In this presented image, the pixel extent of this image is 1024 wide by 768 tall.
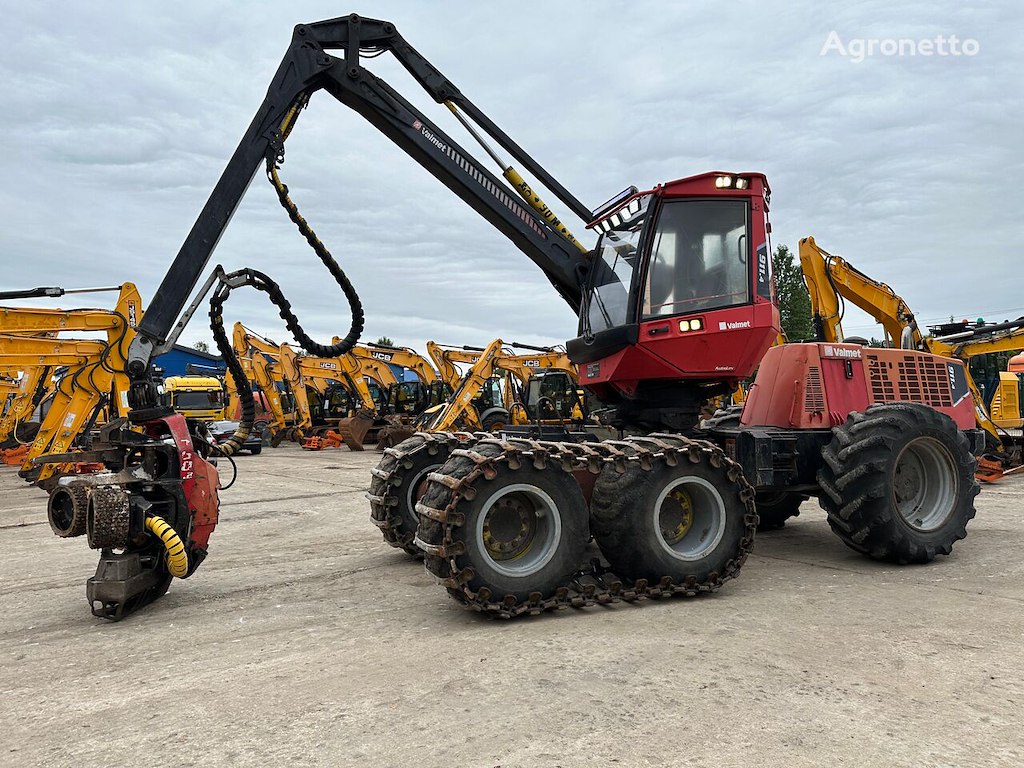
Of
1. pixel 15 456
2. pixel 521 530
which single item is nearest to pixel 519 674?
pixel 521 530

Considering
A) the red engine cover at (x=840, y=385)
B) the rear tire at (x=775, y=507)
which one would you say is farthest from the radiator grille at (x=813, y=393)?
the rear tire at (x=775, y=507)

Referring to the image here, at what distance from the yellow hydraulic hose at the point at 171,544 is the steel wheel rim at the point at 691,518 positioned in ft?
10.8

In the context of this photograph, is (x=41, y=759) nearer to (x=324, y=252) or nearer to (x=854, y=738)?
(x=854, y=738)

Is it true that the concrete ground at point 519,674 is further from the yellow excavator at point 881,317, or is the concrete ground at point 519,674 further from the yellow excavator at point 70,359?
the yellow excavator at point 70,359

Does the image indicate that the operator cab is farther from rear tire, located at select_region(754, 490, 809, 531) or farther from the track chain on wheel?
rear tire, located at select_region(754, 490, 809, 531)

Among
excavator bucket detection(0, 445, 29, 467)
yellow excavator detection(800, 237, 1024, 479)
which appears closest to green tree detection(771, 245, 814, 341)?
yellow excavator detection(800, 237, 1024, 479)

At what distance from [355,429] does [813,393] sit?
20.1 metres

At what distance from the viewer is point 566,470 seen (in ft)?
17.5

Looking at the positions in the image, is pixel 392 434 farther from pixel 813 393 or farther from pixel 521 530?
pixel 521 530

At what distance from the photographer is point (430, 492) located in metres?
5.09

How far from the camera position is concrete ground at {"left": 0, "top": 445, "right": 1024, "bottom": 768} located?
3162mm

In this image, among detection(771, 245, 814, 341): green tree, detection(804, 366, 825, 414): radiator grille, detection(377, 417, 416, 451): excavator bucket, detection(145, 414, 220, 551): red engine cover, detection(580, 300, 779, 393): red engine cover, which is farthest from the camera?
detection(771, 245, 814, 341): green tree

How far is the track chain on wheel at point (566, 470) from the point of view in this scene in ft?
15.9

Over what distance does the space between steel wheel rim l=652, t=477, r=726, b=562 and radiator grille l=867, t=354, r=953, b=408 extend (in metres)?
2.79
